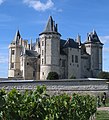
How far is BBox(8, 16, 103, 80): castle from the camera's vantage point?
6103 centimetres

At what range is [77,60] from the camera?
66812 mm

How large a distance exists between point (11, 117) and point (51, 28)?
187 ft

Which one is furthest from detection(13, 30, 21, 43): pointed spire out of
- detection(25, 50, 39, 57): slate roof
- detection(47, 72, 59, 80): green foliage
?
detection(47, 72, 59, 80): green foliage

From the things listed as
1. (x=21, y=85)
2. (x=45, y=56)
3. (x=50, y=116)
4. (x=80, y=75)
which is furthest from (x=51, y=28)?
(x=50, y=116)

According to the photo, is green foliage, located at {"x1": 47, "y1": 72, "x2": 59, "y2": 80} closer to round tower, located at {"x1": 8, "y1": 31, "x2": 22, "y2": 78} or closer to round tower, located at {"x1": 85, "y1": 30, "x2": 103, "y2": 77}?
round tower, located at {"x1": 8, "y1": 31, "x2": 22, "y2": 78}

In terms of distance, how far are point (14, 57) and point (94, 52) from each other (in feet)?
61.0

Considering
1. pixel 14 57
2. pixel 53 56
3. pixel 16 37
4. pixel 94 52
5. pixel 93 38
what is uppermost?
pixel 16 37

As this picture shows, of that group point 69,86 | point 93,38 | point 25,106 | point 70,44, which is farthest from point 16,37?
point 25,106

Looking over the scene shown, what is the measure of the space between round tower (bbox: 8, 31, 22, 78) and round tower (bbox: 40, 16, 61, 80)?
Answer: 349 inches

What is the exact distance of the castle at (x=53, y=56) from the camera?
61031mm

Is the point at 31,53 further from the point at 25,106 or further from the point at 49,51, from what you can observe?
the point at 25,106

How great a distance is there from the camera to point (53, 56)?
60.8m

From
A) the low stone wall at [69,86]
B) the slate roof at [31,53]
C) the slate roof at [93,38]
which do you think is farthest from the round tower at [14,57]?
the low stone wall at [69,86]

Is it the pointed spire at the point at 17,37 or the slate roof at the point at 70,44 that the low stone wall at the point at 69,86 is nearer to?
the slate roof at the point at 70,44
